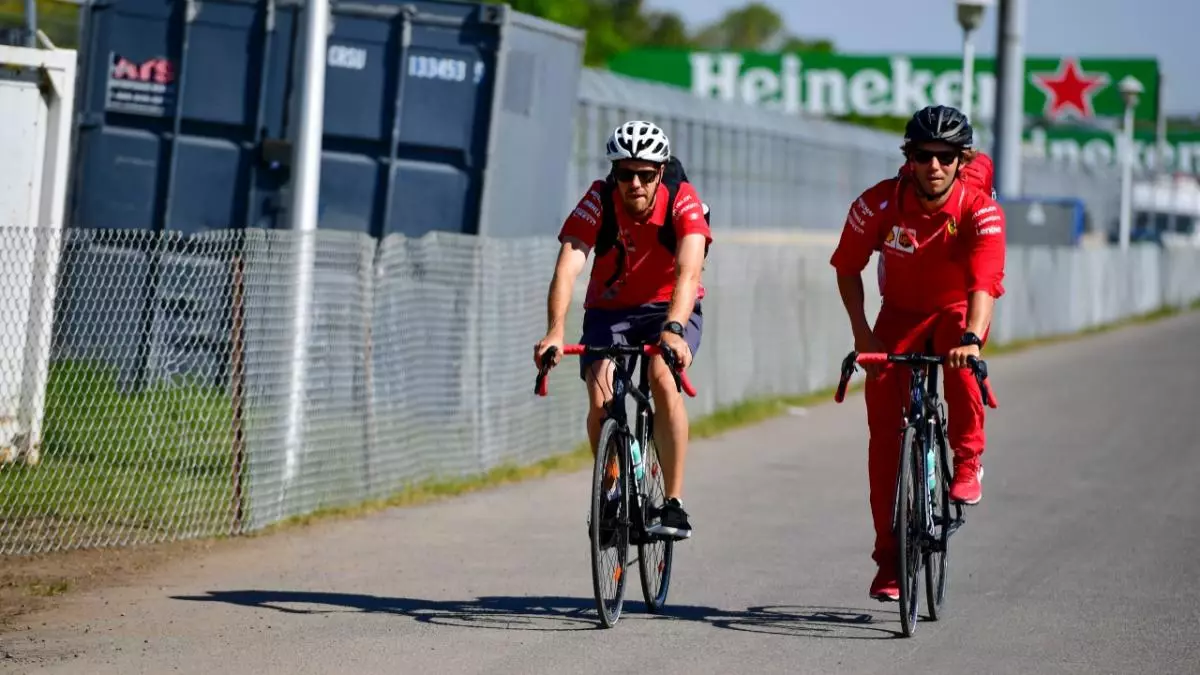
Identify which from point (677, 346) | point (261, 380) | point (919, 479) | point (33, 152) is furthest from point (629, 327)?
point (33, 152)

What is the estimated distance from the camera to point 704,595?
29.5 feet

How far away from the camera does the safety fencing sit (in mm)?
9969

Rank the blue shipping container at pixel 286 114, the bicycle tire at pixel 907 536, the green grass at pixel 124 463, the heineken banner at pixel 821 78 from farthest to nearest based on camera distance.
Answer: the heineken banner at pixel 821 78, the blue shipping container at pixel 286 114, the green grass at pixel 124 463, the bicycle tire at pixel 907 536

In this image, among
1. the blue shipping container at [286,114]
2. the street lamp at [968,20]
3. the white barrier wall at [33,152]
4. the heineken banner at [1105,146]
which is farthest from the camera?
the heineken banner at [1105,146]

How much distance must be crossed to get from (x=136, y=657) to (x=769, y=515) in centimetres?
528

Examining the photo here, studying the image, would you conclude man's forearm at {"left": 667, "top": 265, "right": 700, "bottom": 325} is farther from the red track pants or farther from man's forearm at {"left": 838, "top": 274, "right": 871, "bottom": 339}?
the red track pants

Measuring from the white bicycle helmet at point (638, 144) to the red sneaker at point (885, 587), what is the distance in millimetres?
1885

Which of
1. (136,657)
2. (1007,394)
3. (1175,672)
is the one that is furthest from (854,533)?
(1007,394)

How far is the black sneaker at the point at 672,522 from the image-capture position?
812 centimetres

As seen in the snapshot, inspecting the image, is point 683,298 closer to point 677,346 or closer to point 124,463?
point 677,346

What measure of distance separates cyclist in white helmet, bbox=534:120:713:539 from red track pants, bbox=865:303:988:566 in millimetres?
777

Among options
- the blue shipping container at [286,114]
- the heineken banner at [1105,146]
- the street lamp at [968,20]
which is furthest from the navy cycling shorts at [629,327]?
the heineken banner at [1105,146]

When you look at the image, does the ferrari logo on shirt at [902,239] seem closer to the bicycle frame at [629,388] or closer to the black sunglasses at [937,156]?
the black sunglasses at [937,156]

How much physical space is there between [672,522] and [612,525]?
33 centimetres
